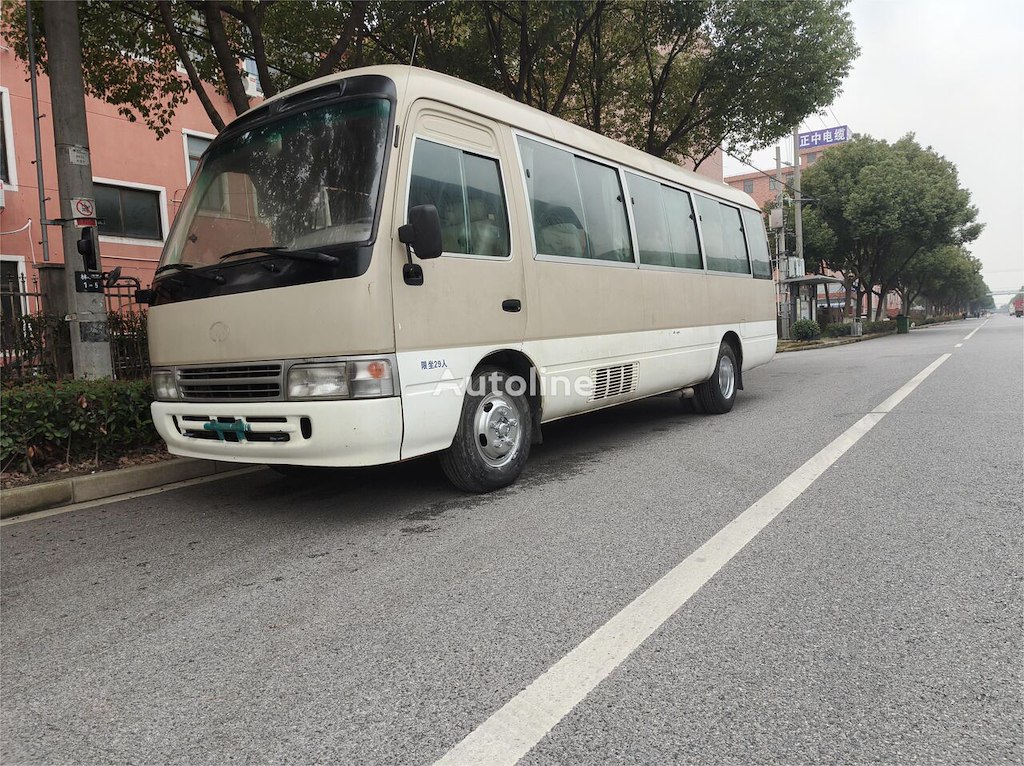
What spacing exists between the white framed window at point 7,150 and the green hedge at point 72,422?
38.6 feet

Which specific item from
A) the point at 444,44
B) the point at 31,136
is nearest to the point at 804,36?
the point at 444,44

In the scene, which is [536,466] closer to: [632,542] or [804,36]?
[632,542]

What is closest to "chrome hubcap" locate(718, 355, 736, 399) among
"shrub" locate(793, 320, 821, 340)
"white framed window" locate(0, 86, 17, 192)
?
"white framed window" locate(0, 86, 17, 192)

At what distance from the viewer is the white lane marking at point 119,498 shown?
4.57m

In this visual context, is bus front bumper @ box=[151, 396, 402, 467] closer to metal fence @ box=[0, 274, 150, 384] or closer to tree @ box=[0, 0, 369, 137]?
metal fence @ box=[0, 274, 150, 384]

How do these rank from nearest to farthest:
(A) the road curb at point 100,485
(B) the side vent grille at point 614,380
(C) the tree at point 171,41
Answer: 1. (A) the road curb at point 100,485
2. (B) the side vent grille at point 614,380
3. (C) the tree at point 171,41

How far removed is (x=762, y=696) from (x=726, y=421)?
5.58m

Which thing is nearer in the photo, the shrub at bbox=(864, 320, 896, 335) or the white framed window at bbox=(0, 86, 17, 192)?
the white framed window at bbox=(0, 86, 17, 192)

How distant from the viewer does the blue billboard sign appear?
3667 cm

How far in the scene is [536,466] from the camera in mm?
5570

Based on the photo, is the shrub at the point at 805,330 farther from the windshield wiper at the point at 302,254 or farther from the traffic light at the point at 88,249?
the windshield wiper at the point at 302,254

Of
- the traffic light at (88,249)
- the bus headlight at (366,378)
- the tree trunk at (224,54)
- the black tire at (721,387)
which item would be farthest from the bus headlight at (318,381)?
the tree trunk at (224,54)

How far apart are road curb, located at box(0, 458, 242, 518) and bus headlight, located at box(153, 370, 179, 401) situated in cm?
92

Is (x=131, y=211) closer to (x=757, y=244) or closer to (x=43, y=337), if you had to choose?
(x=43, y=337)
